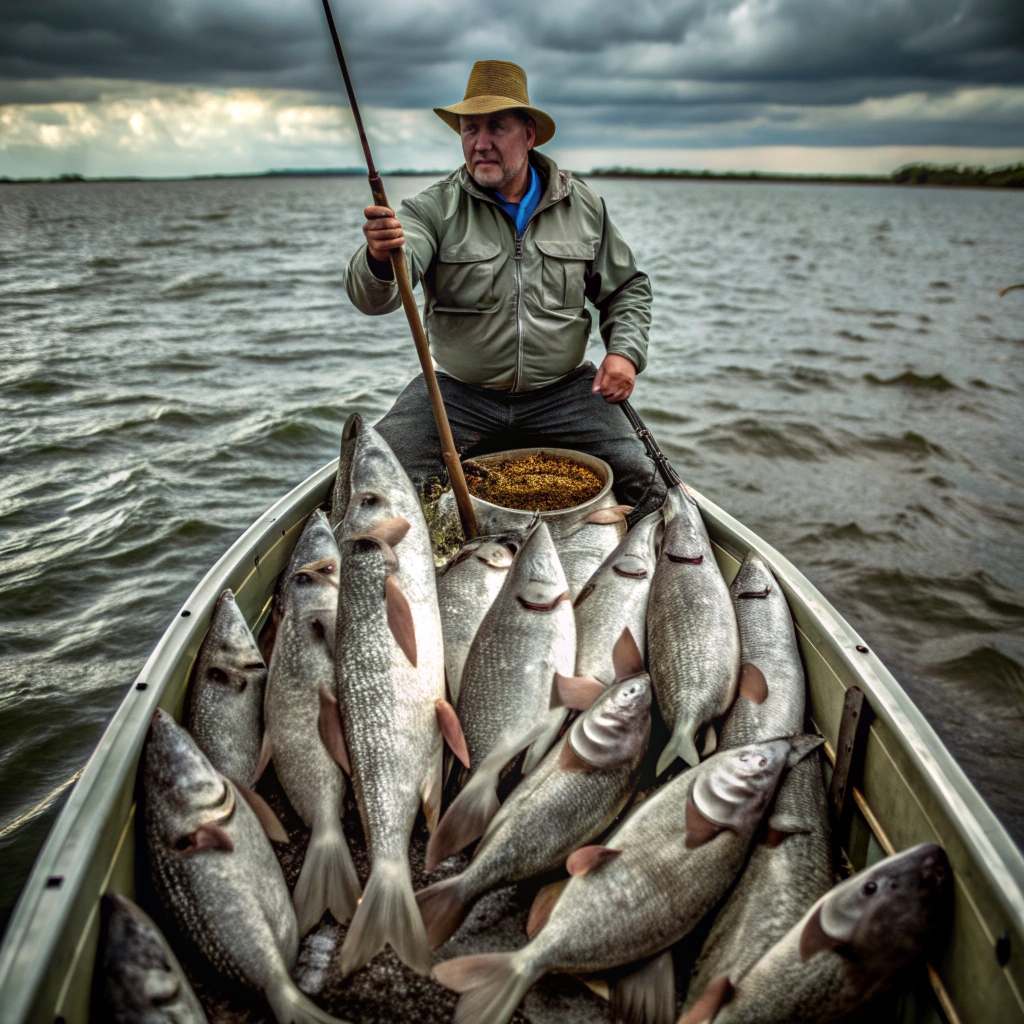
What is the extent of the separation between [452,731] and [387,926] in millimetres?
669

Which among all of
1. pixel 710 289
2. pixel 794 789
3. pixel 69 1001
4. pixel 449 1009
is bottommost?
pixel 710 289

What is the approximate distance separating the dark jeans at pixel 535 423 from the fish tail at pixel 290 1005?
322cm

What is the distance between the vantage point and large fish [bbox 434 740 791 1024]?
6.55 feet

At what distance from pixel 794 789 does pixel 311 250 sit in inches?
1219

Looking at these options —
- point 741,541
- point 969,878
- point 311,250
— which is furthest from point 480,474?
point 311,250

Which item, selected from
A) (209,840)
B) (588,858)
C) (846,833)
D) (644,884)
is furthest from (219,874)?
(846,833)

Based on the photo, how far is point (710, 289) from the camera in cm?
2286

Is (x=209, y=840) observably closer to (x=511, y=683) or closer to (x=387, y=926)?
(x=387, y=926)

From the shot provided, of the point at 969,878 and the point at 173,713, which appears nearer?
the point at 969,878

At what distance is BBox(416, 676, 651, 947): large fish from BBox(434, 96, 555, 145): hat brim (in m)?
3.50

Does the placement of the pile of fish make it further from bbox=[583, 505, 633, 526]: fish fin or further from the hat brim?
the hat brim

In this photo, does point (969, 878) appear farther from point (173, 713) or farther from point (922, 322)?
point (922, 322)

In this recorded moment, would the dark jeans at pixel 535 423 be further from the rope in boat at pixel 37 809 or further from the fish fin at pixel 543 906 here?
the fish fin at pixel 543 906

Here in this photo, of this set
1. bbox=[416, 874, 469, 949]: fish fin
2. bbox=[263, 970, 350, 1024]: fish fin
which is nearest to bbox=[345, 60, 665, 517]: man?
bbox=[416, 874, 469, 949]: fish fin
